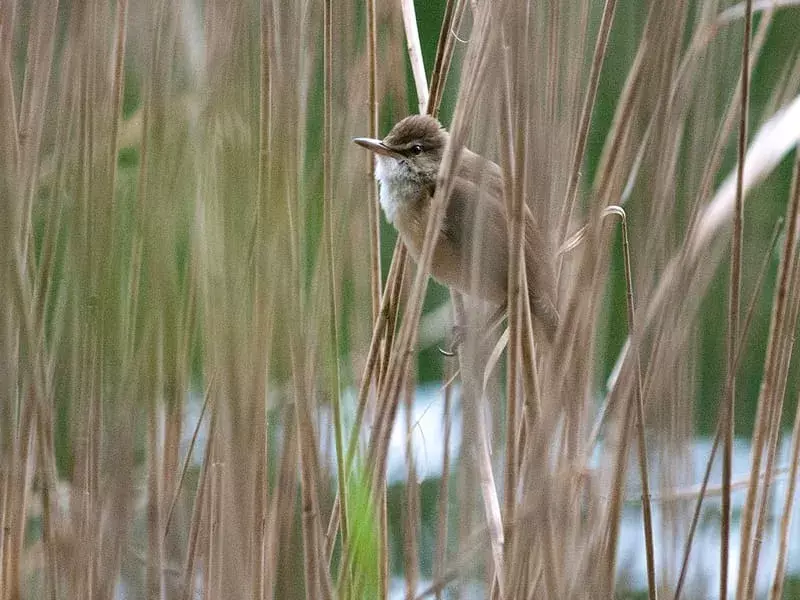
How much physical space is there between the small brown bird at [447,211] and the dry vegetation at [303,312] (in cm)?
37

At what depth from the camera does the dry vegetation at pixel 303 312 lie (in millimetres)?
1140

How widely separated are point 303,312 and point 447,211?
107 cm

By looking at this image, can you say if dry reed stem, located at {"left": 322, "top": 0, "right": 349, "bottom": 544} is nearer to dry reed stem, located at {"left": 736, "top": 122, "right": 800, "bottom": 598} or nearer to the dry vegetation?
the dry vegetation

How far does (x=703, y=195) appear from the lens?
4.52 ft

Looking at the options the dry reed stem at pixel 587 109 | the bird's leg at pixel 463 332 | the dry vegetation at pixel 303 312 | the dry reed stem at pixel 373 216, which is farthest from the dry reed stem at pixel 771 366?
the dry reed stem at pixel 373 216

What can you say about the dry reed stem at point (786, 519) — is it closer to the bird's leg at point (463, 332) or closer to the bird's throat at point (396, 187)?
the bird's leg at point (463, 332)

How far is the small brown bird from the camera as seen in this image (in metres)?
1.95

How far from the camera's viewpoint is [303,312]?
4.02ft

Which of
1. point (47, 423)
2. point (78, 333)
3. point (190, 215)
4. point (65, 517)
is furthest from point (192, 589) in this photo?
point (190, 215)

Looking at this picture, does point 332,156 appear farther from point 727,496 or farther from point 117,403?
point 727,496

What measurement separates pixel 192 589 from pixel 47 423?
0.30m

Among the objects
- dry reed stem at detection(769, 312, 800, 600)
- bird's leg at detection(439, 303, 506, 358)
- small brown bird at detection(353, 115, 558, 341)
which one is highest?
small brown bird at detection(353, 115, 558, 341)

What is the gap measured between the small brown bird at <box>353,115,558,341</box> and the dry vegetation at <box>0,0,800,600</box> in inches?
14.7

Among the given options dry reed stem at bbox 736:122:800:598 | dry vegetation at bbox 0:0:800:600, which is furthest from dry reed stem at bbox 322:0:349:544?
dry reed stem at bbox 736:122:800:598
